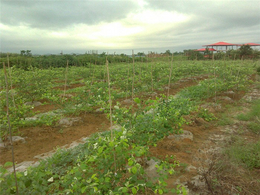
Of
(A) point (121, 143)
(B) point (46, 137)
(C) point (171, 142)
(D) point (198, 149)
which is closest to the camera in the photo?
(A) point (121, 143)

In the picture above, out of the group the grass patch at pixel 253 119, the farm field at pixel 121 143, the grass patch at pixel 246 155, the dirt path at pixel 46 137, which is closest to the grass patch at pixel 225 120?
the farm field at pixel 121 143

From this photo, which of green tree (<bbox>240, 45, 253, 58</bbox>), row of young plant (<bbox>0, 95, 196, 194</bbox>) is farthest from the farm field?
green tree (<bbox>240, 45, 253, 58</bbox>)

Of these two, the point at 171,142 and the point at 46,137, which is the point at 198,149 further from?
the point at 46,137

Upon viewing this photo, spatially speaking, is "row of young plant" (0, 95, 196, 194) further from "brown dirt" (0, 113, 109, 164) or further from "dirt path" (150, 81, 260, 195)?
Answer: "brown dirt" (0, 113, 109, 164)

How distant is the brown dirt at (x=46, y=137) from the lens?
3.54m

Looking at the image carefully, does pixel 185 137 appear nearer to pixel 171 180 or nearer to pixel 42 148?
pixel 171 180

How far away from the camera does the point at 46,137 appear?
4.18 meters

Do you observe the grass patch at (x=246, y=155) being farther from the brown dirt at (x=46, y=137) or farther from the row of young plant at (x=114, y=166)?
the brown dirt at (x=46, y=137)

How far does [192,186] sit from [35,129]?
12.9 feet

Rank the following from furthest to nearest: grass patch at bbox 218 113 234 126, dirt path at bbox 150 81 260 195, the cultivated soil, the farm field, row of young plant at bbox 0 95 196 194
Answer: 1. grass patch at bbox 218 113 234 126
2. the cultivated soil
3. dirt path at bbox 150 81 260 195
4. the farm field
5. row of young plant at bbox 0 95 196 194

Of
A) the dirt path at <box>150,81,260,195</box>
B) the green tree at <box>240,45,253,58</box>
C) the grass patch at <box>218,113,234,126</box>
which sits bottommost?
the dirt path at <box>150,81,260,195</box>

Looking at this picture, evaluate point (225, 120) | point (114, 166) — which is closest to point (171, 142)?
point (114, 166)

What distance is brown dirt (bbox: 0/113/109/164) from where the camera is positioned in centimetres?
354

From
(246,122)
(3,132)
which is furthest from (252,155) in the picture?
(3,132)
